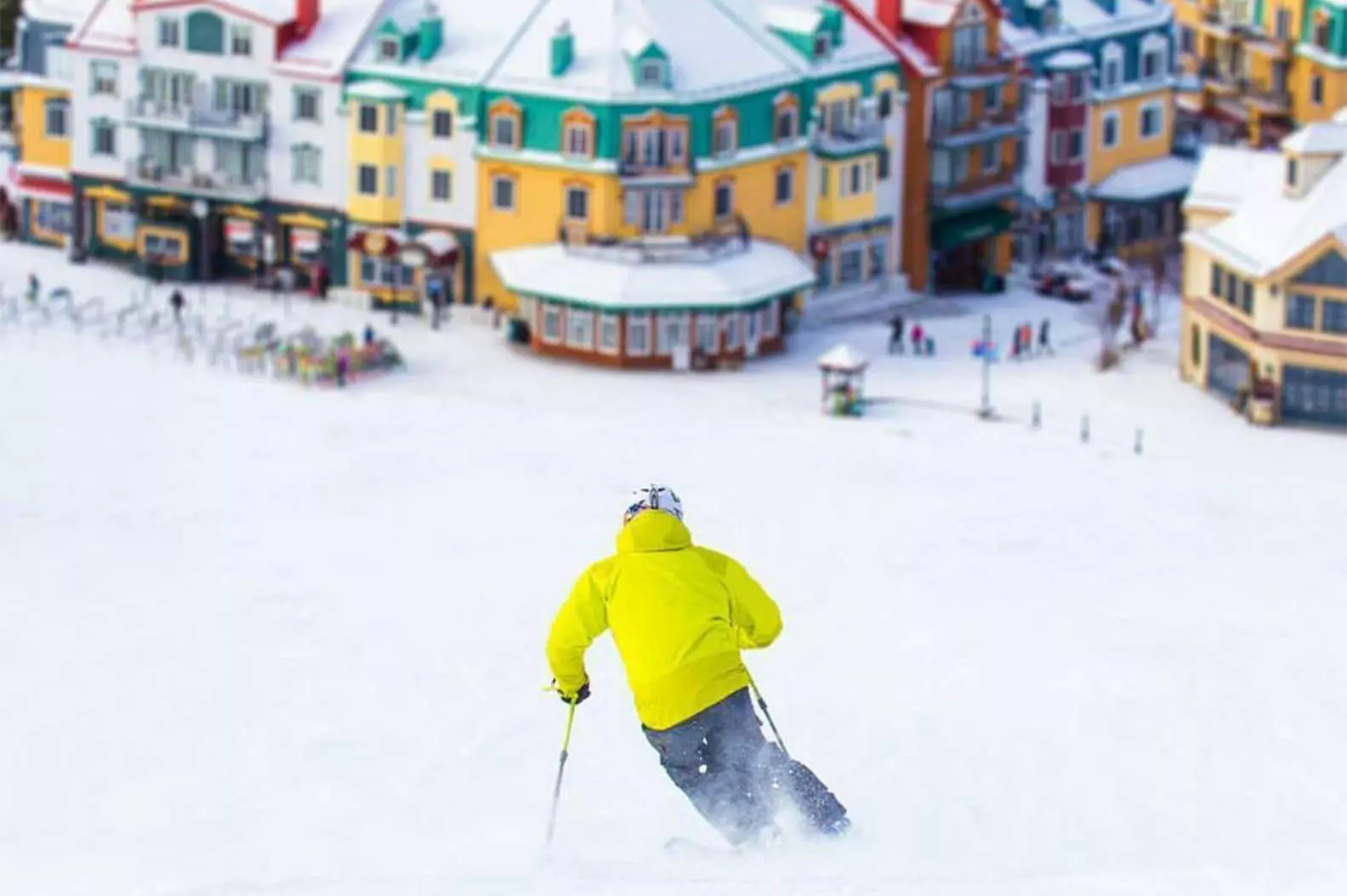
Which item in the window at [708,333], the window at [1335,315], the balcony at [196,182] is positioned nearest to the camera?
the window at [1335,315]

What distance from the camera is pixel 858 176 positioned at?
8338cm

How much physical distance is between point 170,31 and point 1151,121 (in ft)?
102

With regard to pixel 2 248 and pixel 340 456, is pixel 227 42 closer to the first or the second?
pixel 2 248

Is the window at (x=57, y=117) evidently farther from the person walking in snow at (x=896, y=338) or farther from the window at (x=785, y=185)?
the person walking in snow at (x=896, y=338)

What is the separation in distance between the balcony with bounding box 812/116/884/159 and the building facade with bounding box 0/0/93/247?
20.9 m

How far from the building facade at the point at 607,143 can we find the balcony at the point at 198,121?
2.96 metres

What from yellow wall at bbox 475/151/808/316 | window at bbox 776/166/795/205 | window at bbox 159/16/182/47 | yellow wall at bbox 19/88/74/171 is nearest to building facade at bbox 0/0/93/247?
yellow wall at bbox 19/88/74/171

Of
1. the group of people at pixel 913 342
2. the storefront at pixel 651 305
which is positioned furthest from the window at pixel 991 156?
the storefront at pixel 651 305

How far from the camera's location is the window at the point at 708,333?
75.8 meters

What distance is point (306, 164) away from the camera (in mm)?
82562

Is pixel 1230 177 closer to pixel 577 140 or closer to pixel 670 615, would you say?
pixel 577 140

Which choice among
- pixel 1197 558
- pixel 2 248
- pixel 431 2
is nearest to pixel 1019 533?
pixel 1197 558

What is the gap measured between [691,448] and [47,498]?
13935 millimetres

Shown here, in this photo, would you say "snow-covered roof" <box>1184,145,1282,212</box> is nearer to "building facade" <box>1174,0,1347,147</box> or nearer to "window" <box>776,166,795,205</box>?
"window" <box>776,166,795,205</box>
